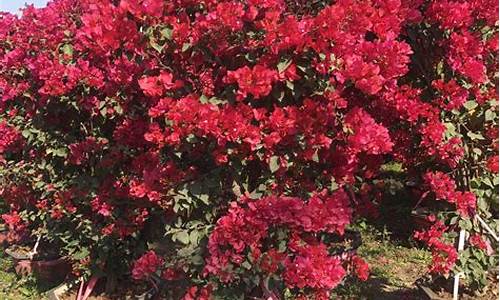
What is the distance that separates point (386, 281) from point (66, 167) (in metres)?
2.27

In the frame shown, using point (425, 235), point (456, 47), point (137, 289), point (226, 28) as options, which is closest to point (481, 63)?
point (456, 47)

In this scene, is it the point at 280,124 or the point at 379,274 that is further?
the point at 379,274

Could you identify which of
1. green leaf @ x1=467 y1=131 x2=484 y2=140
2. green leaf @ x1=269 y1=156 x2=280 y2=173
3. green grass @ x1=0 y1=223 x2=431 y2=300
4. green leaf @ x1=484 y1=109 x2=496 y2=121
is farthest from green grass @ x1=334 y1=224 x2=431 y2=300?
green leaf @ x1=269 y1=156 x2=280 y2=173

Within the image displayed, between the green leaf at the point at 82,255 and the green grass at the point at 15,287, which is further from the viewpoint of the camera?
the green grass at the point at 15,287

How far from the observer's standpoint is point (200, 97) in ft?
8.82

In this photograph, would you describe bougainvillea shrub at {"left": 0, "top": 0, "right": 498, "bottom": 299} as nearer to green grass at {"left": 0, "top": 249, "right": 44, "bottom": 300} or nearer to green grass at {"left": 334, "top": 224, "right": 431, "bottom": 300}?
green grass at {"left": 334, "top": 224, "right": 431, "bottom": 300}

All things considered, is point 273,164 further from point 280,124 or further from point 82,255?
point 82,255

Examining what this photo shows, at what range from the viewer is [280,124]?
8.33ft

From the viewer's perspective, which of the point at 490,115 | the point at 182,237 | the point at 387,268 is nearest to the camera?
the point at 182,237

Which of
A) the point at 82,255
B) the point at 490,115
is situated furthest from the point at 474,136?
the point at 82,255

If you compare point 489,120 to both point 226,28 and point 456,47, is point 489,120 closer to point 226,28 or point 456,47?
point 456,47

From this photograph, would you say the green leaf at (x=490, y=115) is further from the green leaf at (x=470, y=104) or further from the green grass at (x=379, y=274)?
the green grass at (x=379, y=274)

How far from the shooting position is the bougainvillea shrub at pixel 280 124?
8.36 feet

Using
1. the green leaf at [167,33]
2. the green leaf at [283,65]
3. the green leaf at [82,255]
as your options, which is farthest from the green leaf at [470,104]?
the green leaf at [82,255]
